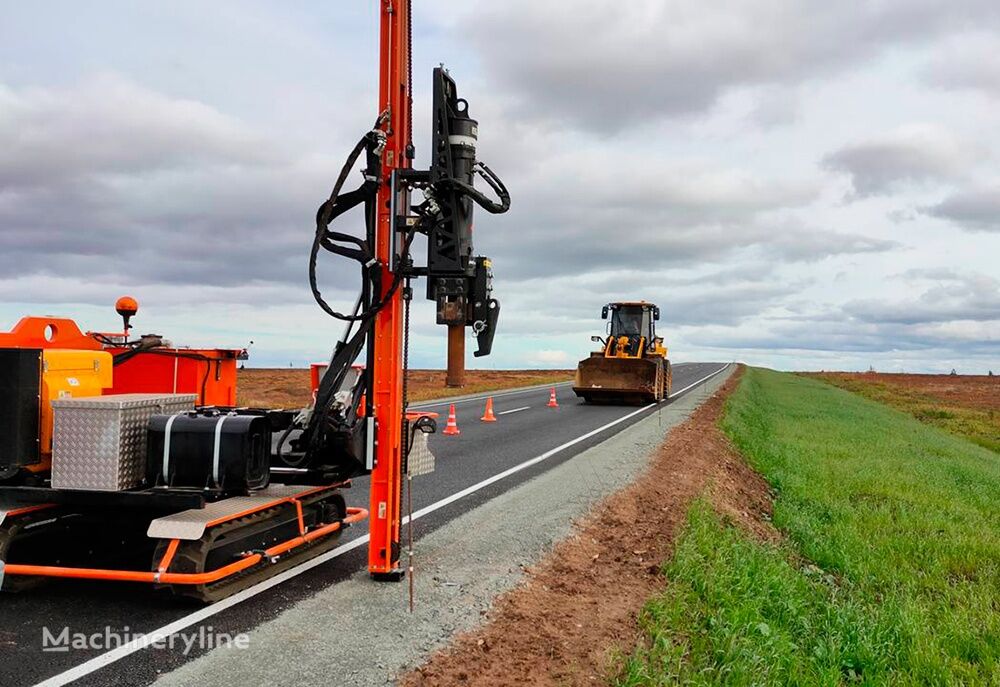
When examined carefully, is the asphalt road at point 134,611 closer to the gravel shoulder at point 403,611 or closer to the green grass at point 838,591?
the gravel shoulder at point 403,611

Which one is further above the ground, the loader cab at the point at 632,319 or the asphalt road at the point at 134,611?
the loader cab at the point at 632,319

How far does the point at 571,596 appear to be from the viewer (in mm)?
6047

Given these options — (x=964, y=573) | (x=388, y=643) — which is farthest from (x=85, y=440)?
(x=964, y=573)

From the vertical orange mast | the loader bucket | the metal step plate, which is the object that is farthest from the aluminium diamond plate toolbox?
the loader bucket

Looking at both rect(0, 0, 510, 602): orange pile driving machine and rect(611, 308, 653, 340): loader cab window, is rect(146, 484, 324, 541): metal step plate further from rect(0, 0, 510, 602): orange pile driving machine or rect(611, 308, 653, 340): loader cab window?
rect(611, 308, 653, 340): loader cab window

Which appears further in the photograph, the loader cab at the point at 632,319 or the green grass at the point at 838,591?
the loader cab at the point at 632,319

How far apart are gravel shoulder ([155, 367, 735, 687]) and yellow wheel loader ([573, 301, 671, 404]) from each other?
16676mm

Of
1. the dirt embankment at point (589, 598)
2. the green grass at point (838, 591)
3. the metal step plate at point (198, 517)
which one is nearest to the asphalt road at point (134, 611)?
the metal step plate at point (198, 517)

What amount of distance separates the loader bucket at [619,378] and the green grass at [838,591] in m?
11.7

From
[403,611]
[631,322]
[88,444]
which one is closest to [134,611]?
[88,444]

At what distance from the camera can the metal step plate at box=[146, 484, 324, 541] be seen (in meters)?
5.21

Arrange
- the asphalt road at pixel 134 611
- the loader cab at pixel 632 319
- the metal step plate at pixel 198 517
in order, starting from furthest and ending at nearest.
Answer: the loader cab at pixel 632 319 < the metal step plate at pixel 198 517 < the asphalt road at pixel 134 611

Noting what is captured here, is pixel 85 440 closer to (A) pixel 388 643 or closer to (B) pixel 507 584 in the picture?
(A) pixel 388 643

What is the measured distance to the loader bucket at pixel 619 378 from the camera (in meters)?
25.9
